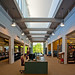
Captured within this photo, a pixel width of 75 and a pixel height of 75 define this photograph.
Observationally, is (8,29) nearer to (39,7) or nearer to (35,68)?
(35,68)

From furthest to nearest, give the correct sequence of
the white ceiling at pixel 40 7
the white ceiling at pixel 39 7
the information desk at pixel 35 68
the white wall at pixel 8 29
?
1. the white ceiling at pixel 39 7
2. the white ceiling at pixel 40 7
3. the white wall at pixel 8 29
4. the information desk at pixel 35 68

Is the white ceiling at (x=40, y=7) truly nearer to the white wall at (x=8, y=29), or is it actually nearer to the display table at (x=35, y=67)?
the white wall at (x=8, y=29)

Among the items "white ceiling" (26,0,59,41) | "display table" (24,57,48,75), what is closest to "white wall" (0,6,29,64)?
"display table" (24,57,48,75)

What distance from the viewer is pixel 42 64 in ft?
21.3

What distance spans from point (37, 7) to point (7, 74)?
8.75 meters

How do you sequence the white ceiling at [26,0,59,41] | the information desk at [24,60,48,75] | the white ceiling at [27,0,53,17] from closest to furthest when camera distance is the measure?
the information desk at [24,60,48,75] < the white ceiling at [26,0,59,41] < the white ceiling at [27,0,53,17]

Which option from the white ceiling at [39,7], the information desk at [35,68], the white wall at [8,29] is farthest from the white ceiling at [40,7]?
the information desk at [35,68]

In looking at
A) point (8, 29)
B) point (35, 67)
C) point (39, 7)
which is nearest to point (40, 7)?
point (39, 7)

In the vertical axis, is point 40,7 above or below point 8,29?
above

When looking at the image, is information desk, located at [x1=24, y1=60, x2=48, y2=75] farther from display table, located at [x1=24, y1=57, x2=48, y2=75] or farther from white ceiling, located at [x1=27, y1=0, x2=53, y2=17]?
white ceiling, located at [x1=27, y1=0, x2=53, y2=17]

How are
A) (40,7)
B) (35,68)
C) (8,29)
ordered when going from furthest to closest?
(40,7) < (8,29) < (35,68)

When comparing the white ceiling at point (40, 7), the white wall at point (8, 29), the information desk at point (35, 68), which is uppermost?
the white ceiling at point (40, 7)

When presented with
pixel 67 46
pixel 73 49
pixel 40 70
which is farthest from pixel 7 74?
pixel 73 49

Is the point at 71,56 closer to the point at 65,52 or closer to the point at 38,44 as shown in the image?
the point at 65,52
